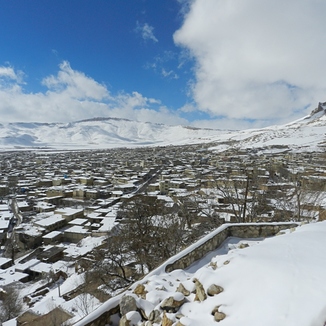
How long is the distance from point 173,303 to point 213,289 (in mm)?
602

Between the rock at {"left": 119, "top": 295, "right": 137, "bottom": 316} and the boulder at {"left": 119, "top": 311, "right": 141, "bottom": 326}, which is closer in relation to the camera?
the boulder at {"left": 119, "top": 311, "right": 141, "bottom": 326}

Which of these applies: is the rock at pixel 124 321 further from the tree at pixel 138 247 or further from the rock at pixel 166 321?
the tree at pixel 138 247

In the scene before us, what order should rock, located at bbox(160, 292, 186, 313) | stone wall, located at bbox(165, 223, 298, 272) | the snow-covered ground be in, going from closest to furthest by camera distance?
the snow-covered ground < rock, located at bbox(160, 292, 186, 313) < stone wall, located at bbox(165, 223, 298, 272)

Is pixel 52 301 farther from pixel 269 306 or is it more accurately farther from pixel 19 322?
pixel 269 306

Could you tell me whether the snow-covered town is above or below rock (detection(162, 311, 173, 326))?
below

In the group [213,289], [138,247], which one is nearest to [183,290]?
[213,289]

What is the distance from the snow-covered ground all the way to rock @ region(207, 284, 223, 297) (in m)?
0.07

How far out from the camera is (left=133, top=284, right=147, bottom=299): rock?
381 cm

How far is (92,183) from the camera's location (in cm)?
4162

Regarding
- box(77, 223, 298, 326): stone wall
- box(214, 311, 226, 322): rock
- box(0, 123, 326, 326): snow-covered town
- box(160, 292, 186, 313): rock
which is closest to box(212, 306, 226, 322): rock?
box(214, 311, 226, 322): rock

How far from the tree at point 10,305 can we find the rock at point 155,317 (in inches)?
422

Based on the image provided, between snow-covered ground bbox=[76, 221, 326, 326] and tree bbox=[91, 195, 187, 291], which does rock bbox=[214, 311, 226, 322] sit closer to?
snow-covered ground bbox=[76, 221, 326, 326]

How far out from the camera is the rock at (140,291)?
3.81 m

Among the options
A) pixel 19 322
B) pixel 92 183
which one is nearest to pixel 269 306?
pixel 19 322
